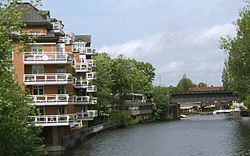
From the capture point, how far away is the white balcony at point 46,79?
5375cm

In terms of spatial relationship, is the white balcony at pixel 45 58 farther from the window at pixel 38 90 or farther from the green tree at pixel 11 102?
the green tree at pixel 11 102

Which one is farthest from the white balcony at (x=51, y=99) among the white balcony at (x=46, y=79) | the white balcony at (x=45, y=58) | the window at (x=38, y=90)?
the white balcony at (x=45, y=58)

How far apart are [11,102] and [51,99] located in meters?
30.4

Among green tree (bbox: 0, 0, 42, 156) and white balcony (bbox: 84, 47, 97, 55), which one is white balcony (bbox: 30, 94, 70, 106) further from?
white balcony (bbox: 84, 47, 97, 55)

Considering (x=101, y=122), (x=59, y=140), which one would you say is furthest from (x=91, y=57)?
(x=59, y=140)

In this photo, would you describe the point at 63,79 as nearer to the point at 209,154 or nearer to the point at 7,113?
the point at 209,154

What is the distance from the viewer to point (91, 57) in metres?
92.8

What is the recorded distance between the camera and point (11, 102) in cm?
2358

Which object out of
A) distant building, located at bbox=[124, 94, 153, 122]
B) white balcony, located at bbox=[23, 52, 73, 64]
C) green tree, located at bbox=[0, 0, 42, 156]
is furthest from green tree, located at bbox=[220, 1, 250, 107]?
distant building, located at bbox=[124, 94, 153, 122]

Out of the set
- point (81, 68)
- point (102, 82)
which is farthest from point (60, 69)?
point (102, 82)

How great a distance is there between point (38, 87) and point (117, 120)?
5127 centimetres

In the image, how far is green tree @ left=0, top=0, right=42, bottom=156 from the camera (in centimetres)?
1953

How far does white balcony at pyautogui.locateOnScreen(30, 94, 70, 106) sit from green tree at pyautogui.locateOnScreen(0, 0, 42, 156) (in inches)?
833

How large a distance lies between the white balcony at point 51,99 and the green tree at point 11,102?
2116cm
